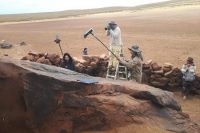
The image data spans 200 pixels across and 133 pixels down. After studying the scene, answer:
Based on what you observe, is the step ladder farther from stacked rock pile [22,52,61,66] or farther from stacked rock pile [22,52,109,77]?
stacked rock pile [22,52,61,66]

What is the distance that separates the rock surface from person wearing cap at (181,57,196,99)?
17.6 feet

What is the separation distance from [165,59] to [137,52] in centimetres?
1017

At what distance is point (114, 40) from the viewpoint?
13.7m

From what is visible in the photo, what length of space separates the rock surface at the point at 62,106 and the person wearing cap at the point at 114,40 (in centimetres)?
554

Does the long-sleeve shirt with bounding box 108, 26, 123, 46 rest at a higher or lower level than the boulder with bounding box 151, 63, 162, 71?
higher

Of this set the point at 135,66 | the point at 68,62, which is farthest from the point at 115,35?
the point at 135,66

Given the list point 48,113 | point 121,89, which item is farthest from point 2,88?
point 121,89

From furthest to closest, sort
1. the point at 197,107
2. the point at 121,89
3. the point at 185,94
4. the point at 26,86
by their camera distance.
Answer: the point at 185,94 < the point at 197,107 < the point at 121,89 < the point at 26,86

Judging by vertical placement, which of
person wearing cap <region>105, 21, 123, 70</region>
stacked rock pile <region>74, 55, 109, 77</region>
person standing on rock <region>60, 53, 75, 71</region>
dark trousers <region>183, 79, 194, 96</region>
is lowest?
dark trousers <region>183, 79, 194, 96</region>

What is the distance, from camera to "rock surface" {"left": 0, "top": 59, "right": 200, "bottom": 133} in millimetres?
7578

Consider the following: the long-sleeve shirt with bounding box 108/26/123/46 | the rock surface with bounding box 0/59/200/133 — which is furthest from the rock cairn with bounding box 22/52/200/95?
the rock surface with bounding box 0/59/200/133

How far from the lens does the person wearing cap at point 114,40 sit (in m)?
13.5

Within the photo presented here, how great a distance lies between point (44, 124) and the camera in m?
7.66

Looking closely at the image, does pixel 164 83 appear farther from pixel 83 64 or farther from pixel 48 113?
pixel 48 113
